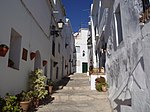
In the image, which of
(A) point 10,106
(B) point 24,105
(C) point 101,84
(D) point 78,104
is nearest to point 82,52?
(C) point 101,84

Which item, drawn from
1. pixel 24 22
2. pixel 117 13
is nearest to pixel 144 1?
pixel 117 13

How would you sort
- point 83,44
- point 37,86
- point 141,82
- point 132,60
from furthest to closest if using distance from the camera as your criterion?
point 83,44
point 37,86
point 132,60
point 141,82

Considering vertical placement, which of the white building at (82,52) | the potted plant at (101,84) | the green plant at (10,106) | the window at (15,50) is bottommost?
the green plant at (10,106)

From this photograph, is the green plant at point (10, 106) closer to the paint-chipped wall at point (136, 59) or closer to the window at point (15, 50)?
the window at point (15, 50)

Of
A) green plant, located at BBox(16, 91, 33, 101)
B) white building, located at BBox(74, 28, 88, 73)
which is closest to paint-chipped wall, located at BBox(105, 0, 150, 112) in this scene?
green plant, located at BBox(16, 91, 33, 101)

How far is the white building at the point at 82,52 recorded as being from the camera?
29641mm

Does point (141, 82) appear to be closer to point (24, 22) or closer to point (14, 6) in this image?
point (14, 6)

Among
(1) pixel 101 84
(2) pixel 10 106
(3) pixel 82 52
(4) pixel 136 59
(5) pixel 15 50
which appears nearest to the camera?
(4) pixel 136 59

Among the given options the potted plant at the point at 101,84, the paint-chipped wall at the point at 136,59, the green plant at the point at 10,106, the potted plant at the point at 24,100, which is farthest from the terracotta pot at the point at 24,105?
the potted plant at the point at 101,84

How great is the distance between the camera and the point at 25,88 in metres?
6.33

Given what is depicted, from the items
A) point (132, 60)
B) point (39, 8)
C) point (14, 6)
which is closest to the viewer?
point (132, 60)

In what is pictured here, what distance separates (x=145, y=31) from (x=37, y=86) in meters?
4.60

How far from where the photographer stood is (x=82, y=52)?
30250 millimetres

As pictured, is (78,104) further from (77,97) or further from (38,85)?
(38,85)
